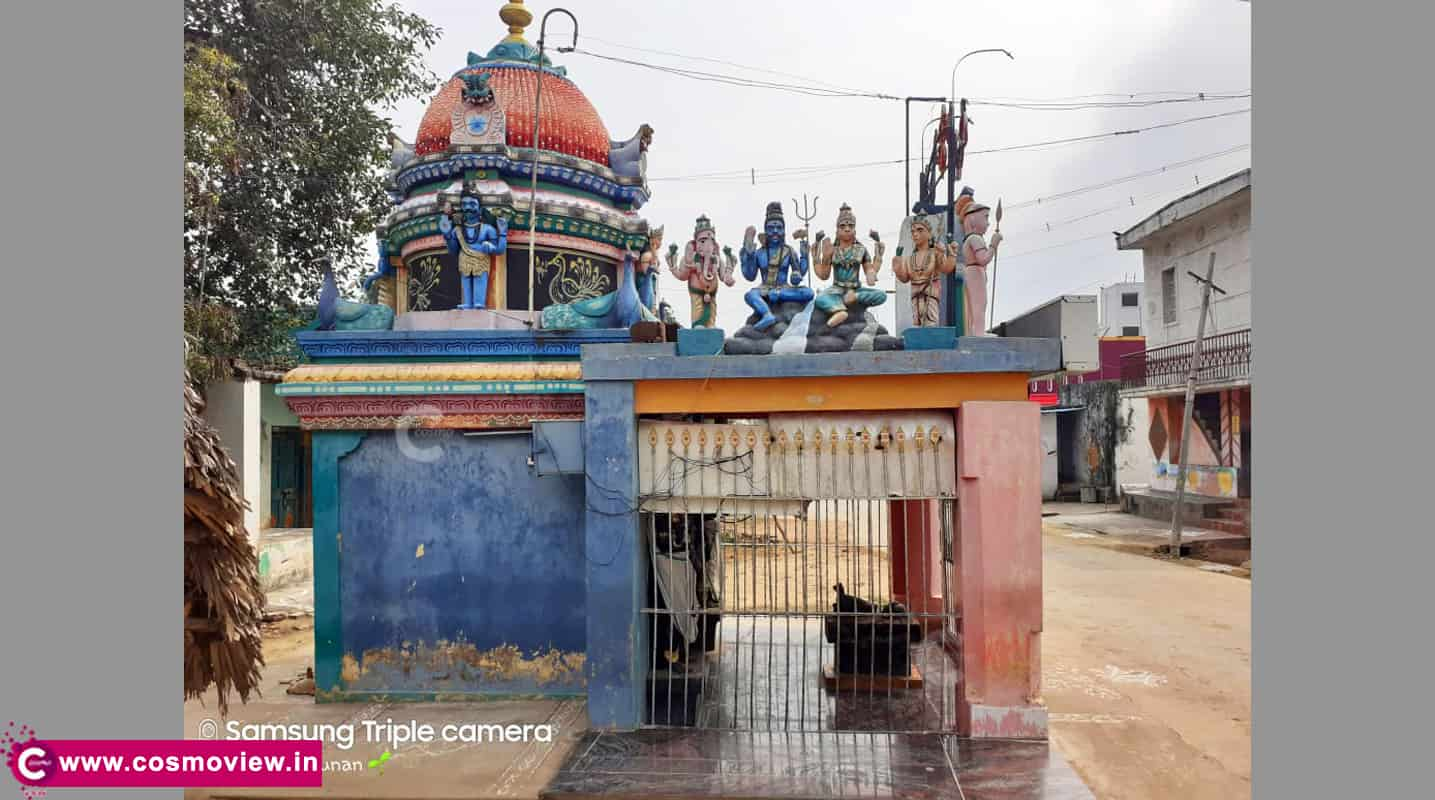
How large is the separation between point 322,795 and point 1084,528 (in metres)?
21.6

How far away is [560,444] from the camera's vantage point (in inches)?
283

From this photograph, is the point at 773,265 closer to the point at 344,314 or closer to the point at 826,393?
the point at 826,393

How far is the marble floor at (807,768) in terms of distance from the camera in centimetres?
579

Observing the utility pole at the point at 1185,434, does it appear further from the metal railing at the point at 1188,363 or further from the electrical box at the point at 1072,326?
the electrical box at the point at 1072,326

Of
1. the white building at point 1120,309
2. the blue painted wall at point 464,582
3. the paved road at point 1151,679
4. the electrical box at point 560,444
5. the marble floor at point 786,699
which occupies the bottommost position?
the paved road at point 1151,679

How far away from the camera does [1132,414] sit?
28547mm

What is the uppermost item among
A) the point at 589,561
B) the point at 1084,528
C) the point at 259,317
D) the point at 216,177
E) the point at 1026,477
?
the point at 216,177

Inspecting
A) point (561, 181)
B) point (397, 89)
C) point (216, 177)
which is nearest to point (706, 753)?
point (561, 181)

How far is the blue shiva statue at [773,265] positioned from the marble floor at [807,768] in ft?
11.7

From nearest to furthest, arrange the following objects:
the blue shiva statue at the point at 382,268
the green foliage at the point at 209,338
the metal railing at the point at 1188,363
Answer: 1. the blue shiva statue at the point at 382,268
2. the green foliage at the point at 209,338
3. the metal railing at the point at 1188,363

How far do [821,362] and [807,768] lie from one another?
313 centimetres

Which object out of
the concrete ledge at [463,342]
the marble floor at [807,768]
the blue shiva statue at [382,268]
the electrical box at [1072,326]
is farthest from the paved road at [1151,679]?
the electrical box at [1072,326]

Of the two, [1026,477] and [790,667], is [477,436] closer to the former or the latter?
[790,667]
